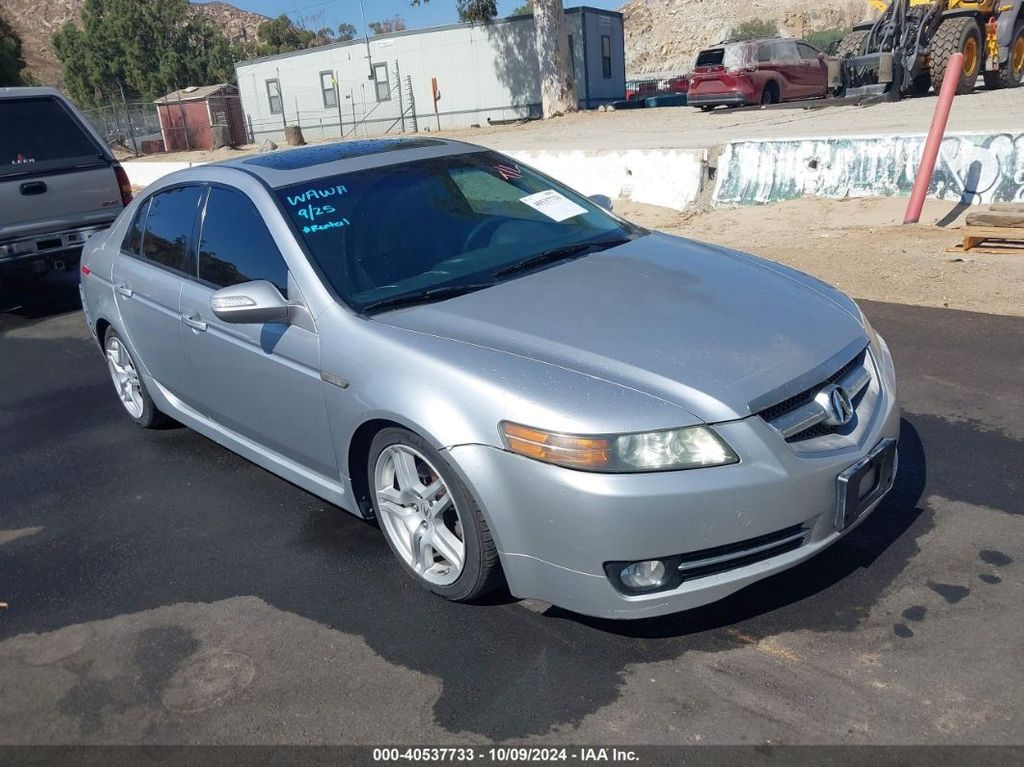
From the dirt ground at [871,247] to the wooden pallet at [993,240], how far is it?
121 mm

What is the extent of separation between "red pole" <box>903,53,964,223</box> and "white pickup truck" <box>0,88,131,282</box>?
7.86 meters

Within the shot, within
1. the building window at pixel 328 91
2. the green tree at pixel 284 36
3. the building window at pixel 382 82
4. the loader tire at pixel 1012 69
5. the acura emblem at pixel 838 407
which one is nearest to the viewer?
the acura emblem at pixel 838 407

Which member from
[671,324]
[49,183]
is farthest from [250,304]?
[49,183]

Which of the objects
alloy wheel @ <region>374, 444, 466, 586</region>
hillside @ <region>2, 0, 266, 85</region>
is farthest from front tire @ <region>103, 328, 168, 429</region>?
hillside @ <region>2, 0, 266, 85</region>

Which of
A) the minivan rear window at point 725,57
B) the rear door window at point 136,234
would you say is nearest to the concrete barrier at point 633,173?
the rear door window at point 136,234

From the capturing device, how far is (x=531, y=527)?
294 cm

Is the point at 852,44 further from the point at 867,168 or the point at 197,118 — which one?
the point at 197,118

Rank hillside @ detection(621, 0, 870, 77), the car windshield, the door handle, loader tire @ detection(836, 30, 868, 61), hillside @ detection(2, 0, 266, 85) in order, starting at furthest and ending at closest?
1. hillside @ detection(2, 0, 266, 85)
2. hillside @ detection(621, 0, 870, 77)
3. loader tire @ detection(836, 30, 868, 61)
4. the door handle
5. the car windshield

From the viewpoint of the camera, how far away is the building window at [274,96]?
3838 centimetres

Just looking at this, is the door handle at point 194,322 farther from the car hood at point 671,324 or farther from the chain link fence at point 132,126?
the chain link fence at point 132,126

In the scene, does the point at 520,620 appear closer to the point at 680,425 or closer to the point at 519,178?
the point at 680,425

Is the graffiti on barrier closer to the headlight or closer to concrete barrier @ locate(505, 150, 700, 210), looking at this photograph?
concrete barrier @ locate(505, 150, 700, 210)

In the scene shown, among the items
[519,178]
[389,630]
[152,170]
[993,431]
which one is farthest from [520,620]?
[152,170]

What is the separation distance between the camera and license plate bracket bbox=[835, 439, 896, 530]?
3002 millimetres
